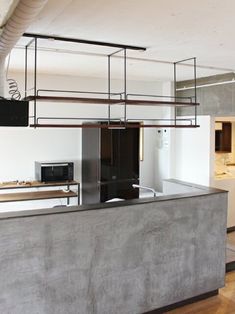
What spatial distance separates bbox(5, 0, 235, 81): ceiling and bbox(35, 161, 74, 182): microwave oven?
4.88 ft

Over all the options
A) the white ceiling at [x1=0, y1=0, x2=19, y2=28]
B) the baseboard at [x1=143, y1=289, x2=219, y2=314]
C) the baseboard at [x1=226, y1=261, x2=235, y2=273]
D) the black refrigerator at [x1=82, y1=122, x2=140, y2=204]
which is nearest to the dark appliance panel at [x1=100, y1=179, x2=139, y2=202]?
the black refrigerator at [x1=82, y1=122, x2=140, y2=204]

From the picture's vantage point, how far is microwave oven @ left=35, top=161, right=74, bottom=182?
5154 millimetres

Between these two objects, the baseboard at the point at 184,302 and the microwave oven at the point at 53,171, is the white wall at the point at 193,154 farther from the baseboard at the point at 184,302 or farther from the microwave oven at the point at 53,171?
the baseboard at the point at 184,302

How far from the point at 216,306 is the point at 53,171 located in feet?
9.61

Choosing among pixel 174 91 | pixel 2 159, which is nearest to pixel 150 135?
pixel 174 91

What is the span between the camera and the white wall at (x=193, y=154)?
5582 millimetres

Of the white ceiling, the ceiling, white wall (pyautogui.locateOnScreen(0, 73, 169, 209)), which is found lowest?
white wall (pyautogui.locateOnScreen(0, 73, 169, 209))

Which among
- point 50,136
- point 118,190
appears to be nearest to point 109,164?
point 118,190

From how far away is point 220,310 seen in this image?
3.45m

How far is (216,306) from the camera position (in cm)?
353

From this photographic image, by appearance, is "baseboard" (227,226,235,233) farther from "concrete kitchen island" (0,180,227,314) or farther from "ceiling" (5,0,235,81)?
"ceiling" (5,0,235,81)

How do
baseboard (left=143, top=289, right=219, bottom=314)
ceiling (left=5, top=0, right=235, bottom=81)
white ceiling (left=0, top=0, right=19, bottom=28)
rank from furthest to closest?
1. baseboard (left=143, top=289, right=219, bottom=314)
2. ceiling (left=5, top=0, right=235, bottom=81)
3. white ceiling (left=0, top=0, right=19, bottom=28)

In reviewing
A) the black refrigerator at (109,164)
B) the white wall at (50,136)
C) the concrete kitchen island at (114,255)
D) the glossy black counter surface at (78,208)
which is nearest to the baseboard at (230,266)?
the concrete kitchen island at (114,255)

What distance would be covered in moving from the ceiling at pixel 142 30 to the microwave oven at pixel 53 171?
1.49 meters
